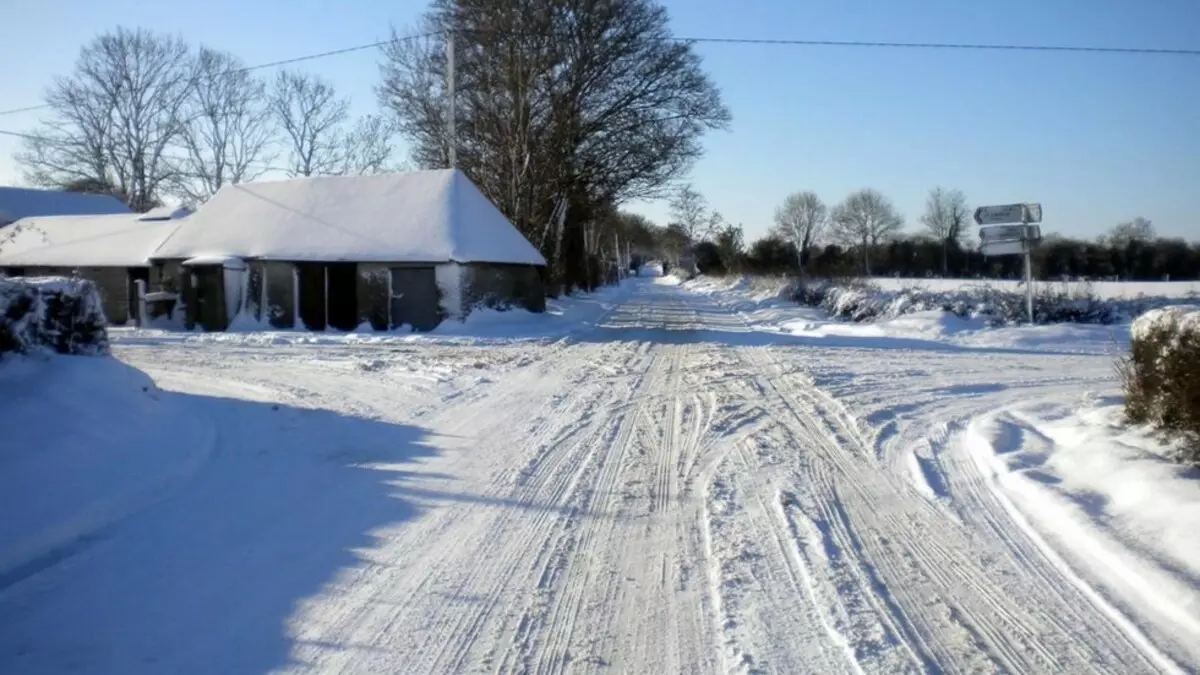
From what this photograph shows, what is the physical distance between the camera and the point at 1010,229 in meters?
22.9

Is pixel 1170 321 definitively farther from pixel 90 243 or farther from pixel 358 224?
pixel 90 243

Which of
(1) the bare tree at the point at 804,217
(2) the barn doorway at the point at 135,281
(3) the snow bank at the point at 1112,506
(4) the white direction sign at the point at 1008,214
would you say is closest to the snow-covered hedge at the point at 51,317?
(3) the snow bank at the point at 1112,506

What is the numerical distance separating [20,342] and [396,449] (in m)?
3.79

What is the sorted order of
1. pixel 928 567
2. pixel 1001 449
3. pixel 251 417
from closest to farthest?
pixel 928 567 → pixel 1001 449 → pixel 251 417

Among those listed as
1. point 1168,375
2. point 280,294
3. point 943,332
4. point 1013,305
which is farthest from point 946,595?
point 280,294

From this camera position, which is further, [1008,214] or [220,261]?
[220,261]

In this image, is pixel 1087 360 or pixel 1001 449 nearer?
pixel 1001 449

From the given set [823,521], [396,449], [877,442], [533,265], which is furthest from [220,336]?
[823,521]

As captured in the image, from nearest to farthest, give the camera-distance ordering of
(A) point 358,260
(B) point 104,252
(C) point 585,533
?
(C) point 585,533 < (A) point 358,260 < (B) point 104,252

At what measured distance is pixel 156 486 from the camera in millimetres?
7246

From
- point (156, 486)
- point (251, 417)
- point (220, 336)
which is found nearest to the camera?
point (156, 486)

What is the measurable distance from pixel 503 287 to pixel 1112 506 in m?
22.1

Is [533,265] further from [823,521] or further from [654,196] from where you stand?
[823,521]

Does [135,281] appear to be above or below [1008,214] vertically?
below
